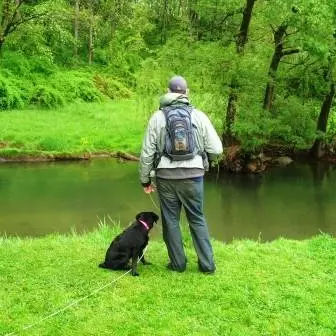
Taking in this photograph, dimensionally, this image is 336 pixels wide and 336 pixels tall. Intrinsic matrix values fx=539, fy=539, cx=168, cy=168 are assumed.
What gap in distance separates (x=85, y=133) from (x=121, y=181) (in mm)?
5911

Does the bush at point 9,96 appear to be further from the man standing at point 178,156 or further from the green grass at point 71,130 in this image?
the man standing at point 178,156

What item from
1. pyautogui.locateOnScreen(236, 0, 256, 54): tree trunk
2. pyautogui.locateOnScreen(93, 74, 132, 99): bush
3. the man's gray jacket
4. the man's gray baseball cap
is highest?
pyautogui.locateOnScreen(236, 0, 256, 54): tree trunk

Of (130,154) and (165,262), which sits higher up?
(165,262)

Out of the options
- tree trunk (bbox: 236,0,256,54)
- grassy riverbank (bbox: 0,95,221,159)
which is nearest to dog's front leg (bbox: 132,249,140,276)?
grassy riverbank (bbox: 0,95,221,159)

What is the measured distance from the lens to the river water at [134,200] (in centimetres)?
1310

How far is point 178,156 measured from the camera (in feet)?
20.6

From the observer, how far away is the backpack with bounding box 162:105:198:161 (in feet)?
20.2

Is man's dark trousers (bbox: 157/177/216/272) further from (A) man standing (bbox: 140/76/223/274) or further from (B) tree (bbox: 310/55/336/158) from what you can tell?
(B) tree (bbox: 310/55/336/158)

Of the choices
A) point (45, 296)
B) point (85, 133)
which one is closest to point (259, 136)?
point (85, 133)

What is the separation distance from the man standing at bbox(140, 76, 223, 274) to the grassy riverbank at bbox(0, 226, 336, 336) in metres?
0.67

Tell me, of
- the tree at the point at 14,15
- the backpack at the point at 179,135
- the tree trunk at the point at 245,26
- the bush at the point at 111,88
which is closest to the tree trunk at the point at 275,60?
the tree trunk at the point at 245,26

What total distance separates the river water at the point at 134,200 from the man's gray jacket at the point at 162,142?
560 centimetres

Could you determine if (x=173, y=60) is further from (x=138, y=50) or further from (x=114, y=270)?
(x=138, y=50)

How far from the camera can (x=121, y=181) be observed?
58.7 ft
